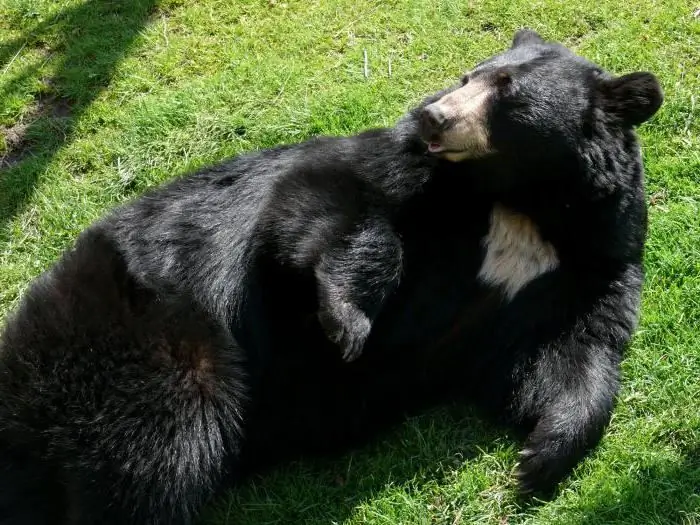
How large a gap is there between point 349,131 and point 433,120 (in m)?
1.61

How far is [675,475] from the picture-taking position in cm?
421

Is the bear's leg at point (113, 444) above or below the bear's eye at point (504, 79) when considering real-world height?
below

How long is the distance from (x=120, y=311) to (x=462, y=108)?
6.34 feet

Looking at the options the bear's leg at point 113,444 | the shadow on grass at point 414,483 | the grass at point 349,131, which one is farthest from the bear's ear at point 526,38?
the bear's leg at point 113,444

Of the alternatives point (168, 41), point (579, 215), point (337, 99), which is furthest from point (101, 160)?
point (579, 215)

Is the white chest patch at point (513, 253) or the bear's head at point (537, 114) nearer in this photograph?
the bear's head at point (537, 114)

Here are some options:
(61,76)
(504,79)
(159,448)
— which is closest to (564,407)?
(504,79)

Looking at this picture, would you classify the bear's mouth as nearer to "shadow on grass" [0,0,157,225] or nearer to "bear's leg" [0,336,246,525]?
"bear's leg" [0,336,246,525]

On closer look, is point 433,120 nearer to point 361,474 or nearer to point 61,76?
point 361,474

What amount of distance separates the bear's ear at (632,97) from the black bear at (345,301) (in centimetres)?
1

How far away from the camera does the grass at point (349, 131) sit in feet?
14.0

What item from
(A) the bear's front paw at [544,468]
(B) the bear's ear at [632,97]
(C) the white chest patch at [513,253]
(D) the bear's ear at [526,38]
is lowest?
(A) the bear's front paw at [544,468]

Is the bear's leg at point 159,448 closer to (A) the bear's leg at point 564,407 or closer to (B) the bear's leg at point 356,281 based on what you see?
(B) the bear's leg at point 356,281

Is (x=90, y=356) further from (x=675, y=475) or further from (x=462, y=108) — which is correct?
(x=675, y=475)
